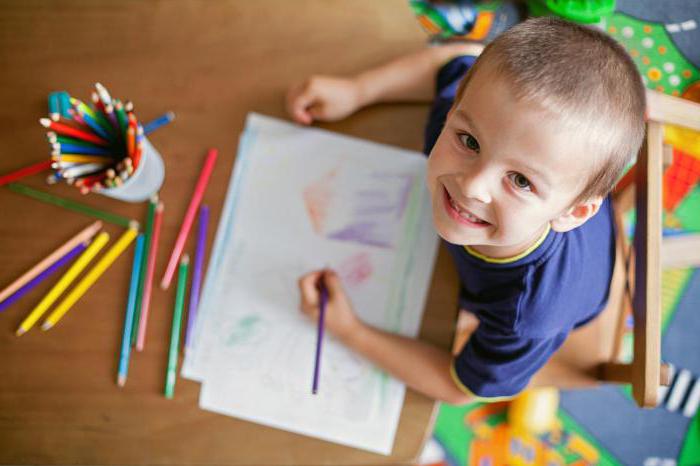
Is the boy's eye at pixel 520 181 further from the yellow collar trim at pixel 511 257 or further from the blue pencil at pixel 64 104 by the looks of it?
the blue pencil at pixel 64 104

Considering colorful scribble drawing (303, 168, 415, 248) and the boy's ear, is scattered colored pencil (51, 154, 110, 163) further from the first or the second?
the boy's ear

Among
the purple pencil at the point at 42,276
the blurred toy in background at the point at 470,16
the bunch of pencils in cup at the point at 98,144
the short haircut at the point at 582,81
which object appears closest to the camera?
the short haircut at the point at 582,81

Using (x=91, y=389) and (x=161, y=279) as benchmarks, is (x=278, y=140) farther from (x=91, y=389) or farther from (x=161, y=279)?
(x=91, y=389)

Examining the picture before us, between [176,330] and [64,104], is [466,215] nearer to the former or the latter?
[176,330]

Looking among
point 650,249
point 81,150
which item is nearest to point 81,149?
point 81,150

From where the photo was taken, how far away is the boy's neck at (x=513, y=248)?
0.59 meters

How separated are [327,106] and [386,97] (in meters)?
0.08

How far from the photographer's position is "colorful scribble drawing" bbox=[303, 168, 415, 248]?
68 cm

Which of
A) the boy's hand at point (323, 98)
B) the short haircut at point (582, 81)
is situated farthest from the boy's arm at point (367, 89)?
the short haircut at point (582, 81)

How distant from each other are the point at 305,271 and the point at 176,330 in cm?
18

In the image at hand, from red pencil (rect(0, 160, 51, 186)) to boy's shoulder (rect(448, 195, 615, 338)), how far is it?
0.53 metres

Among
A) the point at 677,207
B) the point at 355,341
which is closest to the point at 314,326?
the point at 355,341

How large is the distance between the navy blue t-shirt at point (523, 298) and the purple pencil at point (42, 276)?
464 millimetres

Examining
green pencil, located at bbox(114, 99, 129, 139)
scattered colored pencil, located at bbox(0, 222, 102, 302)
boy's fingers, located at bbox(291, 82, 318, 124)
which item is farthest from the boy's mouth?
scattered colored pencil, located at bbox(0, 222, 102, 302)
